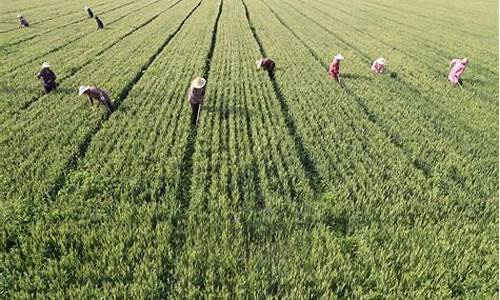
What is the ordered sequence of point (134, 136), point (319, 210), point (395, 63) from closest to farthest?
point (319, 210) < point (134, 136) < point (395, 63)

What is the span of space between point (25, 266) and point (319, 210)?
4570 millimetres

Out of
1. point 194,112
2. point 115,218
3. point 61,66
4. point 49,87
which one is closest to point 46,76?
point 49,87

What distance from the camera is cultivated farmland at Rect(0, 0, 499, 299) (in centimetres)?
509

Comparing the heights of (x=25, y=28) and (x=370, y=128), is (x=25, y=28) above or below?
above

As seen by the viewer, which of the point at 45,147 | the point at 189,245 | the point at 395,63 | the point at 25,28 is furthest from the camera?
the point at 25,28

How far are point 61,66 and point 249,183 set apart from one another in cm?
1265

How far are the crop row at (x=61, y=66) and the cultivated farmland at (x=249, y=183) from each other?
0.11 meters

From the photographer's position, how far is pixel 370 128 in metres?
10.0

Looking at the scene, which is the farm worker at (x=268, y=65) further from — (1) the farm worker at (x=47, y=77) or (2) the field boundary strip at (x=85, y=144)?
(1) the farm worker at (x=47, y=77)

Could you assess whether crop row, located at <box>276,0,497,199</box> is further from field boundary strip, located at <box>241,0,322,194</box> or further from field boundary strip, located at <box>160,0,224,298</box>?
field boundary strip, located at <box>160,0,224,298</box>

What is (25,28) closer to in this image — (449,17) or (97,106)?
(97,106)

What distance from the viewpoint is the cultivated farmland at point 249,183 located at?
509cm

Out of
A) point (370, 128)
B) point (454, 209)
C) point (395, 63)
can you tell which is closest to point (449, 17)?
point (395, 63)

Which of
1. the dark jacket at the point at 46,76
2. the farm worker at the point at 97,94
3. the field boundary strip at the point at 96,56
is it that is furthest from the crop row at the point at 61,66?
the farm worker at the point at 97,94
